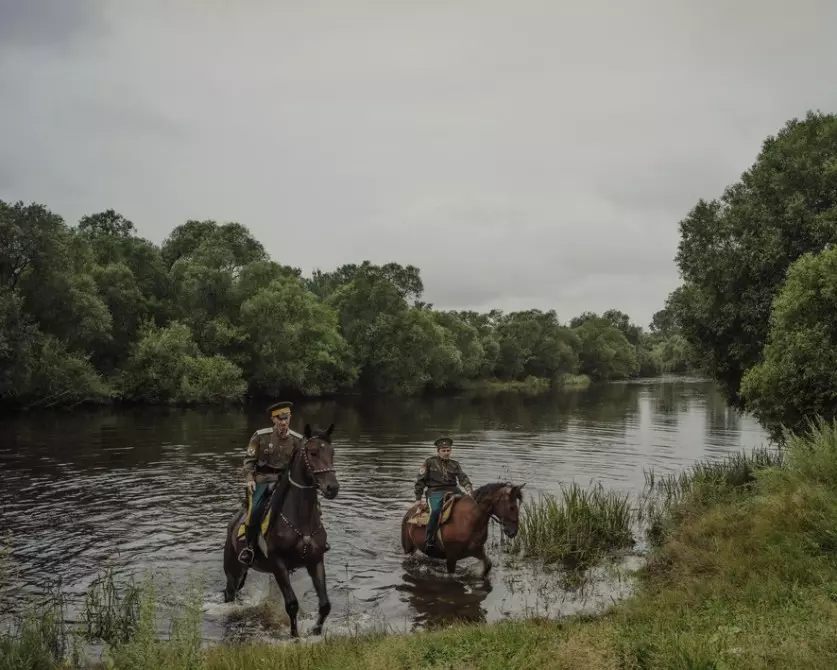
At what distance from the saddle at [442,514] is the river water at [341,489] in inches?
39.7

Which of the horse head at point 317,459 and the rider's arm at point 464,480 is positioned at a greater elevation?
the horse head at point 317,459

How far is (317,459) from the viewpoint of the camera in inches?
422

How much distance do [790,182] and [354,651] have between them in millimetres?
29003

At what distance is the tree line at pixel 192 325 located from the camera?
50.4m

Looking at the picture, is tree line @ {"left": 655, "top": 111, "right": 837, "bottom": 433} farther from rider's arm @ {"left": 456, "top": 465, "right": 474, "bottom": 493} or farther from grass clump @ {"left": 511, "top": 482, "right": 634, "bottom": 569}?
rider's arm @ {"left": 456, "top": 465, "right": 474, "bottom": 493}

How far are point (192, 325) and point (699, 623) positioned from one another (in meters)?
68.2

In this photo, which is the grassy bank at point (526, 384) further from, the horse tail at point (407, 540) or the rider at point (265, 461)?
the rider at point (265, 461)

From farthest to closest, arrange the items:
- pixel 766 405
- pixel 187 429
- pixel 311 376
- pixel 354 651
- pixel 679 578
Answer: pixel 311 376 < pixel 187 429 < pixel 766 405 < pixel 679 578 < pixel 354 651

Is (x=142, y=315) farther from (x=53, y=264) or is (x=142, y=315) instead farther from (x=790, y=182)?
(x=790, y=182)

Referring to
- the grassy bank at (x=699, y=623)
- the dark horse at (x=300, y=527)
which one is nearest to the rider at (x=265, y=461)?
the dark horse at (x=300, y=527)

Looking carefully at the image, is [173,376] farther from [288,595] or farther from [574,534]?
[288,595]

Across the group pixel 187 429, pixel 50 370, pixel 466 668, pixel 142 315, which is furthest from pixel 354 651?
pixel 142 315

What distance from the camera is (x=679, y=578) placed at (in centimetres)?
1162

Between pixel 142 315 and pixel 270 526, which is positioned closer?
pixel 270 526
